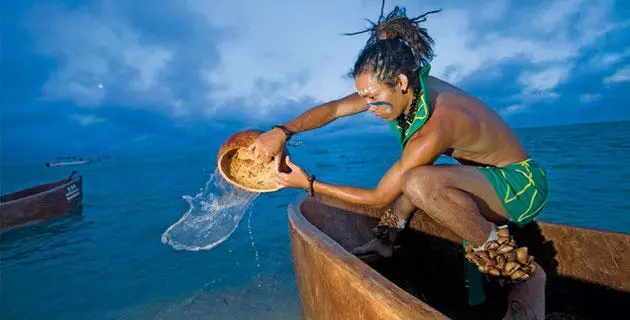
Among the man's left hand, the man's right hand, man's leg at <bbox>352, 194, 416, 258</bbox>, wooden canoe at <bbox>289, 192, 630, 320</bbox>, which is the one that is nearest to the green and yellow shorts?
A: wooden canoe at <bbox>289, 192, 630, 320</bbox>

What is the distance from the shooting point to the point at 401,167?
5.50 ft

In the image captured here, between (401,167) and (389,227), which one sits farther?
(389,227)

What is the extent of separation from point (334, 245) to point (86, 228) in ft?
35.3

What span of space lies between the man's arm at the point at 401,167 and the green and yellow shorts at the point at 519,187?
0.33m

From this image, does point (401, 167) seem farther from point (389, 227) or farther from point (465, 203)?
point (389, 227)

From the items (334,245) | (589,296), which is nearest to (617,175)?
(589,296)

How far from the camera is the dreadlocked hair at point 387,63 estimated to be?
169cm

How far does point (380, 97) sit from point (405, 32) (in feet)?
2.23

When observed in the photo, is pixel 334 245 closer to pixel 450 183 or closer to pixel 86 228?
pixel 450 183

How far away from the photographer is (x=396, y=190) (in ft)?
5.69

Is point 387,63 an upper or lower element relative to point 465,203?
upper

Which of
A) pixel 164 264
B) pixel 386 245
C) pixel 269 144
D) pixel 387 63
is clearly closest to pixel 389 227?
pixel 386 245

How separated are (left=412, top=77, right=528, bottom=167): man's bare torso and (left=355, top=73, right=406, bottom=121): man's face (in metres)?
0.18

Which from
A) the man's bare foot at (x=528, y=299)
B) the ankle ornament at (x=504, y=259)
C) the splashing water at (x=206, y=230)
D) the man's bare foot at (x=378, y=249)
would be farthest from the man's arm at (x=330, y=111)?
the splashing water at (x=206, y=230)
